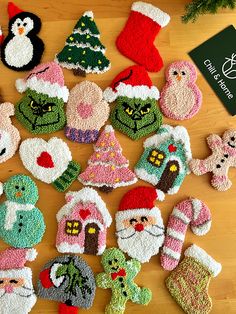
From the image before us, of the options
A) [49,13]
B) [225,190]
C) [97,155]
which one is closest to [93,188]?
[97,155]

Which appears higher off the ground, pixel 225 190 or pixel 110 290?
pixel 225 190

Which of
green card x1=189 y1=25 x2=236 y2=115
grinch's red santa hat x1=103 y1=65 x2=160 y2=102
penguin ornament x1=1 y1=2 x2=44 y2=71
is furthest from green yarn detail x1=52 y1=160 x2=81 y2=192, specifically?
green card x1=189 y1=25 x2=236 y2=115

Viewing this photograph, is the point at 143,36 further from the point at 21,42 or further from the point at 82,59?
the point at 21,42

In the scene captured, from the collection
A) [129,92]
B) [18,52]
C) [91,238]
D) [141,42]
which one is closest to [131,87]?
[129,92]

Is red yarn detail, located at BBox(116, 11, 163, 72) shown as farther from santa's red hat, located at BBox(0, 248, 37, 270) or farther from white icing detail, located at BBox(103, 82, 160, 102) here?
santa's red hat, located at BBox(0, 248, 37, 270)

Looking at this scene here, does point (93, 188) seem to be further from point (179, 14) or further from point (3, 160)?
point (179, 14)

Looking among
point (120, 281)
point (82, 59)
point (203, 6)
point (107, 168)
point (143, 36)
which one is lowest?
point (120, 281)
